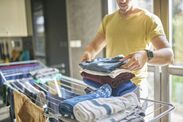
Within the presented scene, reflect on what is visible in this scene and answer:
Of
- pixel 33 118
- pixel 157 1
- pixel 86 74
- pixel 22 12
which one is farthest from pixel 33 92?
pixel 22 12

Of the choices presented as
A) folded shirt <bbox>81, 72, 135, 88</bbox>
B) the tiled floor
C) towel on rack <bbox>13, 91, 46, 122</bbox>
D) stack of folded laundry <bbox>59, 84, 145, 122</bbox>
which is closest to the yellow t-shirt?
folded shirt <bbox>81, 72, 135, 88</bbox>

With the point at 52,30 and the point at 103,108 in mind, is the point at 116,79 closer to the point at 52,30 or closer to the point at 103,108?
the point at 103,108

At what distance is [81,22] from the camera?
8.89 ft

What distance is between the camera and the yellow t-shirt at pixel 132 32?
1308 millimetres

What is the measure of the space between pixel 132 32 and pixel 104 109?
2.20ft

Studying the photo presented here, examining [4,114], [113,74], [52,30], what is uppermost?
[52,30]

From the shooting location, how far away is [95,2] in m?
2.47

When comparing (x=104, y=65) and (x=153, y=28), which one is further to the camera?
(x=153, y=28)

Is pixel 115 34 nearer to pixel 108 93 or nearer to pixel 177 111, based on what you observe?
pixel 108 93

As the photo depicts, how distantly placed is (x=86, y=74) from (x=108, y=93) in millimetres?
204

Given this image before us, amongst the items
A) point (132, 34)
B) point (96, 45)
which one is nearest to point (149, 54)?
point (132, 34)

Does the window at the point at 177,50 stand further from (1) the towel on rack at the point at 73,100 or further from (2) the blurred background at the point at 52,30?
(1) the towel on rack at the point at 73,100

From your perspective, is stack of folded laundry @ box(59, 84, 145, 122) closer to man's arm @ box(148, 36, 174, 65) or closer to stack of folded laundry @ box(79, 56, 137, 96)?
stack of folded laundry @ box(79, 56, 137, 96)

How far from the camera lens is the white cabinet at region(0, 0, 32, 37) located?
99.0 inches
